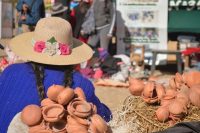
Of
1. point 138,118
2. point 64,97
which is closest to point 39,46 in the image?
point 138,118

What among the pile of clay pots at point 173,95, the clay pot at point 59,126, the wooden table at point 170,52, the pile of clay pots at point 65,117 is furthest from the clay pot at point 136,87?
the wooden table at point 170,52

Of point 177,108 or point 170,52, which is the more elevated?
point 177,108

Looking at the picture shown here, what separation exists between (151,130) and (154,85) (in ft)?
0.78

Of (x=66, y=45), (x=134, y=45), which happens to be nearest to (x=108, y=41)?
(x=134, y=45)

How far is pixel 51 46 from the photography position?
2834 mm

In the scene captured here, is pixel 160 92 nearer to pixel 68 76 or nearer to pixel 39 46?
pixel 68 76

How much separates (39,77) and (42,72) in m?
0.04

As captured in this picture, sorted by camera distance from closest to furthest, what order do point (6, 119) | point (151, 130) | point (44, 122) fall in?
point (44, 122) < point (151, 130) < point (6, 119)

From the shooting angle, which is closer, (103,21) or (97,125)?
(97,125)

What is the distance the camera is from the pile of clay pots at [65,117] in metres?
1.95

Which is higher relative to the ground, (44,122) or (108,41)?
(44,122)

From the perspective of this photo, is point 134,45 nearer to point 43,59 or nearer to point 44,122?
point 43,59

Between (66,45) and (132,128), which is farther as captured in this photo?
(66,45)

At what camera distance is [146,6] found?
35.7ft
